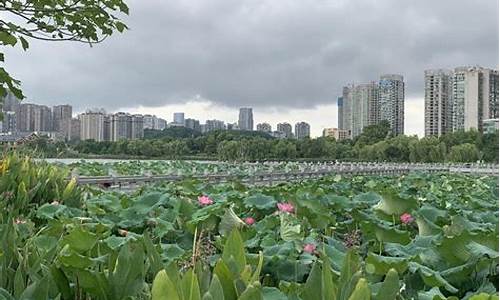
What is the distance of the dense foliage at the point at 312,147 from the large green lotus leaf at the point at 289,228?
136 ft

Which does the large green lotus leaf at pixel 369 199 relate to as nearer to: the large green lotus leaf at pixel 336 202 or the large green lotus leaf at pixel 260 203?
the large green lotus leaf at pixel 336 202

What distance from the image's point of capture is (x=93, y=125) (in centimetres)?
4128

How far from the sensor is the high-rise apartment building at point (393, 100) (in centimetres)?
7006

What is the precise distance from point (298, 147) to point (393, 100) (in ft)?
55.2

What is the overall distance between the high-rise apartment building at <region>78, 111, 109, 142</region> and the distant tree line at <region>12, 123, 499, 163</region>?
1.95 feet

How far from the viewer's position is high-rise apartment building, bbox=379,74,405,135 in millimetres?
70062

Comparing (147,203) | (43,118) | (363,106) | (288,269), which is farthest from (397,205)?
(363,106)

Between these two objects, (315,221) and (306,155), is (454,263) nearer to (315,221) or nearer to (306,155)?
(315,221)

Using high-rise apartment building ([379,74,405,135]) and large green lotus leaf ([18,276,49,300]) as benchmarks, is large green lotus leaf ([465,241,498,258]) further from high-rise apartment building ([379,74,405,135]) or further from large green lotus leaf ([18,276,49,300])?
high-rise apartment building ([379,74,405,135])

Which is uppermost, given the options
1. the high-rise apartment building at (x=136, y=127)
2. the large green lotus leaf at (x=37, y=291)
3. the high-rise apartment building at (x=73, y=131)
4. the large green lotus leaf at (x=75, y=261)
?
the high-rise apartment building at (x=136, y=127)

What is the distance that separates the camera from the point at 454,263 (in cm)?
222

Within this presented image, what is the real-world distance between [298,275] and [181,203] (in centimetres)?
166

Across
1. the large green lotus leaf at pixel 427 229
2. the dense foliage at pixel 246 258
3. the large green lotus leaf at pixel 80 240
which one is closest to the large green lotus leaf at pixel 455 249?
the dense foliage at pixel 246 258

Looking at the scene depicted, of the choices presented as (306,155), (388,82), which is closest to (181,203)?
(306,155)
